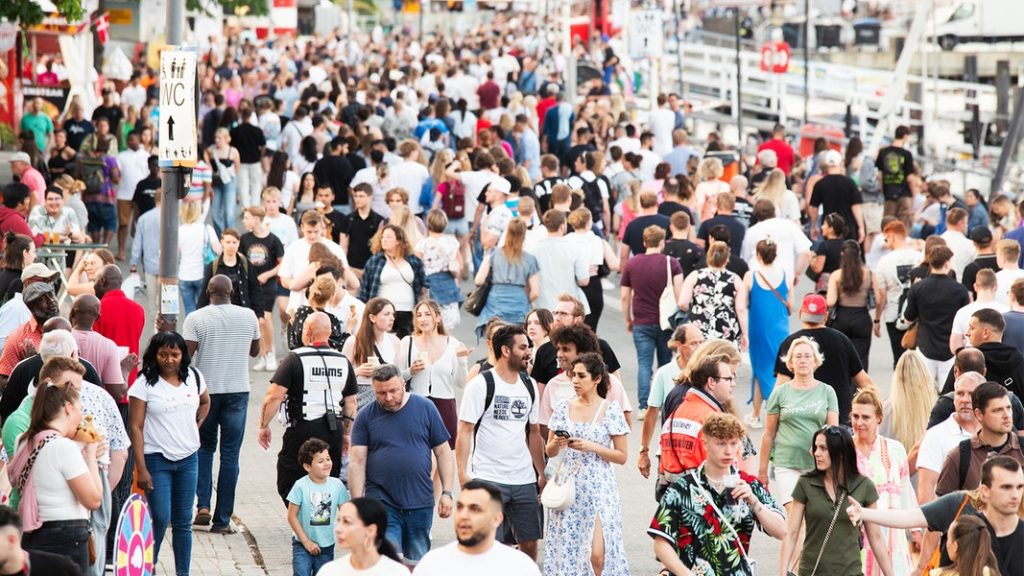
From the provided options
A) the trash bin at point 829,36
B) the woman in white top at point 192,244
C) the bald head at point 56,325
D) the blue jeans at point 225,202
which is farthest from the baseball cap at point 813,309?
the trash bin at point 829,36

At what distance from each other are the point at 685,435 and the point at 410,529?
61.2 inches

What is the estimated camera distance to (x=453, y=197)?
2041 cm

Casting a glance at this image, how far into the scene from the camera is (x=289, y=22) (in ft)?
242

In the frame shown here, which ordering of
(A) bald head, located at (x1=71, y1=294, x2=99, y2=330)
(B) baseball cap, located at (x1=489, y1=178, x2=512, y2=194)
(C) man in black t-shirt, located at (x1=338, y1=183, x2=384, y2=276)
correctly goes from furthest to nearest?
(B) baseball cap, located at (x1=489, y1=178, x2=512, y2=194) < (C) man in black t-shirt, located at (x1=338, y1=183, x2=384, y2=276) < (A) bald head, located at (x1=71, y1=294, x2=99, y2=330)

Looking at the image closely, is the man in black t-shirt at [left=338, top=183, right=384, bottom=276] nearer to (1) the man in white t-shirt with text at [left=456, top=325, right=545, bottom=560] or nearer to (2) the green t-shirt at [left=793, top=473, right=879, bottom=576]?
(1) the man in white t-shirt with text at [left=456, top=325, right=545, bottom=560]

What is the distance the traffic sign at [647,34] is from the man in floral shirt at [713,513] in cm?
2490

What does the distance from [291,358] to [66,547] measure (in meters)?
2.40

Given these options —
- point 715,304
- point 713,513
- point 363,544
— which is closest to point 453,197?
point 715,304

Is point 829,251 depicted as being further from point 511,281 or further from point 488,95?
point 488,95

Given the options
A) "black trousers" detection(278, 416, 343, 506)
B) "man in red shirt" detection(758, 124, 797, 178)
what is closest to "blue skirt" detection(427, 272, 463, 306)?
"black trousers" detection(278, 416, 343, 506)

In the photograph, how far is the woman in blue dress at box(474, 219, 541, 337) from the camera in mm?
14531

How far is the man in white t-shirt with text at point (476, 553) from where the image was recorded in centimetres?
682

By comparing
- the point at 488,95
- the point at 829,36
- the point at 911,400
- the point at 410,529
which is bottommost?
the point at 410,529

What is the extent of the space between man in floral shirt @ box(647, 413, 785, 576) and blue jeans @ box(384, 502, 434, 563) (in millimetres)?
2035
